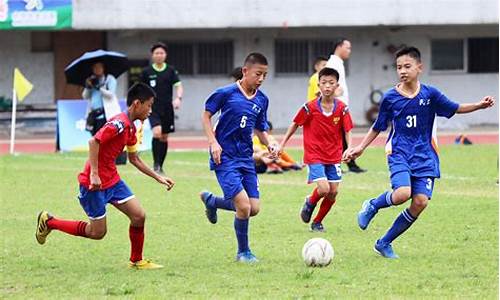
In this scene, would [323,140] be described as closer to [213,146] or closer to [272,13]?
[213,146]

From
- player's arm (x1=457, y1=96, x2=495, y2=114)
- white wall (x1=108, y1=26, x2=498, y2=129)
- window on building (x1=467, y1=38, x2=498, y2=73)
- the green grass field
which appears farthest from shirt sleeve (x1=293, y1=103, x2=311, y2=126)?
window on building (x1=467, y1=38, x2=498, y2=73)

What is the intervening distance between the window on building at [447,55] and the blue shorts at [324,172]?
20.3 metres

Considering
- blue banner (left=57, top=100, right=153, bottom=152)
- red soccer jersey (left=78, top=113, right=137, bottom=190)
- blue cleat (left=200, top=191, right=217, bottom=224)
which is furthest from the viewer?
blue banner (left=57, top=100, right=153, bottom=152)

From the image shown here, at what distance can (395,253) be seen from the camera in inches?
398

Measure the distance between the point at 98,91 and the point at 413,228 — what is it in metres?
8.69

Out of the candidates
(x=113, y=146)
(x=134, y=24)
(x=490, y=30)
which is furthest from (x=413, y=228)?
(x=490, y=30)

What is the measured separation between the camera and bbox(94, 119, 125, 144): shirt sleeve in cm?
912

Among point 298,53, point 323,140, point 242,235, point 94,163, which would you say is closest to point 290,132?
point 323,140

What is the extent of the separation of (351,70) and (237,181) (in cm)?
2193

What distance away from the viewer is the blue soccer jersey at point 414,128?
32.5 ft

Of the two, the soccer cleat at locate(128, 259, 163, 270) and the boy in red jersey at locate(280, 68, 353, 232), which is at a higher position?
the boy in red jersey at locate(280, 68, 353, 232)

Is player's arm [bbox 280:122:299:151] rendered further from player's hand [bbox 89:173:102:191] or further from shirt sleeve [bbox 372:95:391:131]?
player's hand [bbox 89:173:102:191]

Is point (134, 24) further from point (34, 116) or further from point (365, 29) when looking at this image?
point (365, 29)

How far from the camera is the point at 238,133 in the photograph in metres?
10.2
